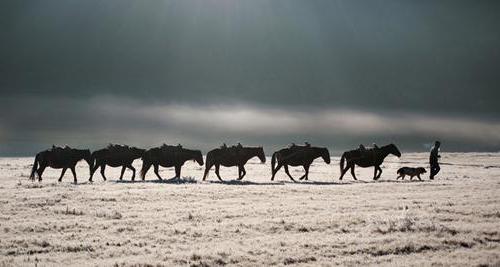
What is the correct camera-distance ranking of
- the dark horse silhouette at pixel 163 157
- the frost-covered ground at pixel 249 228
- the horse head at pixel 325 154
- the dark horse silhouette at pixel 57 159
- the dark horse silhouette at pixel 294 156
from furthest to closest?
1. the horse head at pixel 325 154
2. the dark horse silhouette at pixel 163 157
3. the dark horse silhouette at pixel 294 156
4. the dark horse silhouette at pixel 57 159
5. the frost-covered ground at pixel 249 228

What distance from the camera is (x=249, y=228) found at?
60.4 feet

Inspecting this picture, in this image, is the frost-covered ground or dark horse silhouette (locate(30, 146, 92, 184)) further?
dark horse silhouette (locate(30, 146, 92, 184))

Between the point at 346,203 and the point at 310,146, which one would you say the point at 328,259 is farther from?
the point at 310,146

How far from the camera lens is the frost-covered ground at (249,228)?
47.5 ft

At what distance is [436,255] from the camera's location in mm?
14352

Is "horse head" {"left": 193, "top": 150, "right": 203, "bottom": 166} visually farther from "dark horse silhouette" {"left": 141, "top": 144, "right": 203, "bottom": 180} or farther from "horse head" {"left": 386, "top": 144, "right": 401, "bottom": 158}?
Answer: "horse head" {"left": 386, "top": 144, "right": 401, "bottom": 158}

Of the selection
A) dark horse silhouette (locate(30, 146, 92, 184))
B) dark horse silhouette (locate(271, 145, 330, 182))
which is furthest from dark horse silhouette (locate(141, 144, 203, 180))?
dark horse silhouette (locate(271, 145, 330, 182))

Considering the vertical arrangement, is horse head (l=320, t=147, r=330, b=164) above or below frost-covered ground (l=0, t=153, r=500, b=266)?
above

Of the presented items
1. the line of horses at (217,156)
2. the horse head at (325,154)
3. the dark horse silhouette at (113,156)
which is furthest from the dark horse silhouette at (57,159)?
the horse head at (325,154)

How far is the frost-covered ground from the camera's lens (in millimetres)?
14492

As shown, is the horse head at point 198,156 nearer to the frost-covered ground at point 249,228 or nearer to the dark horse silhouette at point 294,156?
the dark horse silhouette at point 294,156

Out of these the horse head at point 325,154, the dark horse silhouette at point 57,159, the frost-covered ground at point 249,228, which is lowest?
the frost-covered ground at point 249,228

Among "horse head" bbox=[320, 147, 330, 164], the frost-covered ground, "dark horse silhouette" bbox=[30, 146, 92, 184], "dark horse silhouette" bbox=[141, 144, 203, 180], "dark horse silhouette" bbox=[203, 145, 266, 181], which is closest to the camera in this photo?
the frost-covered ground

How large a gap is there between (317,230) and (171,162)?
83.1ft
